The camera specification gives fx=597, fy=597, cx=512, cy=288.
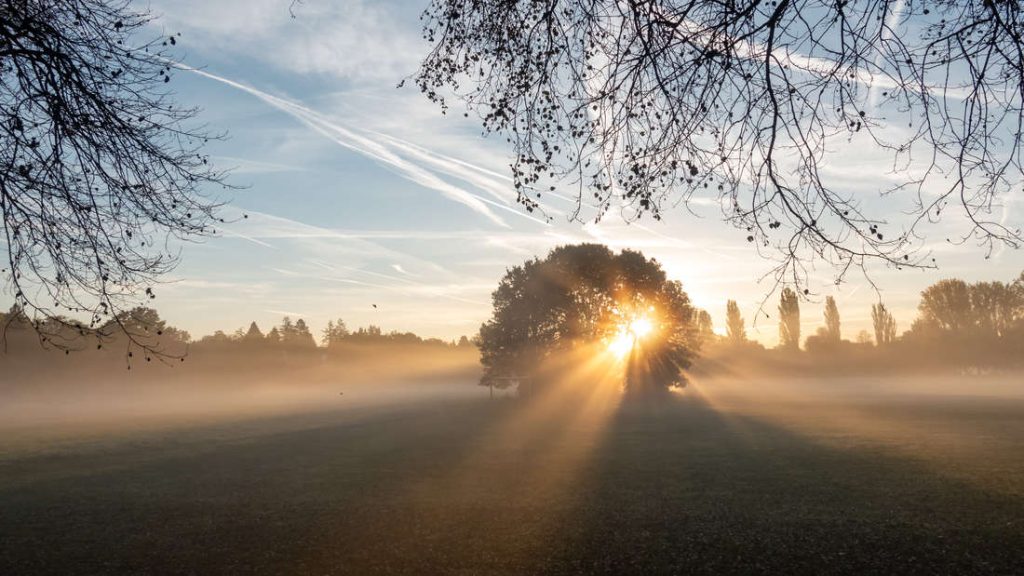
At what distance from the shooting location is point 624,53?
19.3ft

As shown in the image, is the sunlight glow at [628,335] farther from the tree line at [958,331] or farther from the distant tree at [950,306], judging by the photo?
the distant tree at [950,306]

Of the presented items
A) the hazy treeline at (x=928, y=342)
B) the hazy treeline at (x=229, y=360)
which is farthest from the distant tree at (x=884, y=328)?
the hazy treeline at (x=229, y=360)

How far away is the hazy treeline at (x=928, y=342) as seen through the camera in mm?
102000

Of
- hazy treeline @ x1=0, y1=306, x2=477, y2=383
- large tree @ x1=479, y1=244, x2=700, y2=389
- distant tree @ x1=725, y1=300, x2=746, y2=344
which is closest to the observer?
large tree @ x1=479, y1=244, x2=700, y2=389

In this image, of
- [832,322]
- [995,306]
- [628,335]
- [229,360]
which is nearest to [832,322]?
[832,322]

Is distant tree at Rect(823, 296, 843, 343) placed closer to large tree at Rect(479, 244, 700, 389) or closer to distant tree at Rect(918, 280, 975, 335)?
distant tree at Rect(918, 280, 975, 335)

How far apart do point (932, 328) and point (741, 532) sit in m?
124

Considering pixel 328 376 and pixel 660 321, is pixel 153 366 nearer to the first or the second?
pixel 328 376

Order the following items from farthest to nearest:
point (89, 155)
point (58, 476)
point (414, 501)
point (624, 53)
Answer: point (58, 476), point (414, 501), point (89, 155), point (624, 53)

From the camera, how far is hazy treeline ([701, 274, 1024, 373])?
10200 centimetres

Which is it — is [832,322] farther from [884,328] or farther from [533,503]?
[533,503]

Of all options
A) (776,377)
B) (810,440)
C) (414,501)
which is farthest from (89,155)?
(776,377)

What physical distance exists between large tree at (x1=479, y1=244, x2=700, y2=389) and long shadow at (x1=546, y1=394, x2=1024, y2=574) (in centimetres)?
3057

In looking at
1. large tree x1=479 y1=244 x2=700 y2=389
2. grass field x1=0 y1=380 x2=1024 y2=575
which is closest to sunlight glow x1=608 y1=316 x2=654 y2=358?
large tree x1=479 y1=244 x2=700 y2=389
